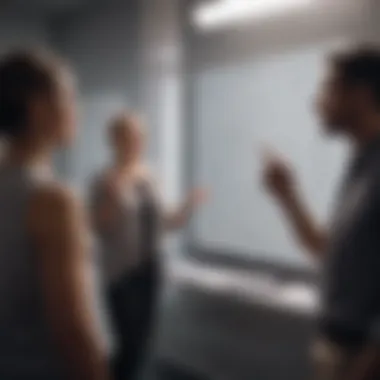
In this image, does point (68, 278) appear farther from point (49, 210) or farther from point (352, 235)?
point (352, 235)

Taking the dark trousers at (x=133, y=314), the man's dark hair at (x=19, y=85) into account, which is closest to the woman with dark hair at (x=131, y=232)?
the dark trousers at (x=133, y=314)

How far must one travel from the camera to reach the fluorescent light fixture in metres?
0.81

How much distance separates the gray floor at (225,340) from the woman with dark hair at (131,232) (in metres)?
0.03

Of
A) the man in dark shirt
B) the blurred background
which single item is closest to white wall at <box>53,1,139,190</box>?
the blurred background

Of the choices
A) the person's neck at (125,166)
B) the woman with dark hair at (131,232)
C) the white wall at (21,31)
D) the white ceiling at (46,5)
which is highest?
the white ceiling at (46,5)

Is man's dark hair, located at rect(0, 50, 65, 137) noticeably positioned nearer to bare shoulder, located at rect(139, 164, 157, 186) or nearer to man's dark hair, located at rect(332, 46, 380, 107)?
bare shoulder, located at rect(139, 164, 157, 186)

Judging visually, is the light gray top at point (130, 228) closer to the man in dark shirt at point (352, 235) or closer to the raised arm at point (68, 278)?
the raised arm at point (68, 278)

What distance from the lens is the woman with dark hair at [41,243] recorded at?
32.0 inches

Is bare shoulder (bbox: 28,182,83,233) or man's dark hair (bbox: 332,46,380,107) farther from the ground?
man's dark hair (bbox: 332,46,380,107)

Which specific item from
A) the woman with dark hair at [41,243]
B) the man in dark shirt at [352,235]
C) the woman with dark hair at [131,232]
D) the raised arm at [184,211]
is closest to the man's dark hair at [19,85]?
the woman with dark hair at [41,243]

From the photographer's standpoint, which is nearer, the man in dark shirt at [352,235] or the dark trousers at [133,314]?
the man in dark shirt at [352,235]

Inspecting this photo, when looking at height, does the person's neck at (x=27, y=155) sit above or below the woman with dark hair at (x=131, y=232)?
above

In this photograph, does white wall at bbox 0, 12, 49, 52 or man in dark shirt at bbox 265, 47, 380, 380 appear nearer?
man in dark shirt at bbox 265, 47, 380, 380

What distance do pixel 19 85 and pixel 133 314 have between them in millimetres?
308
